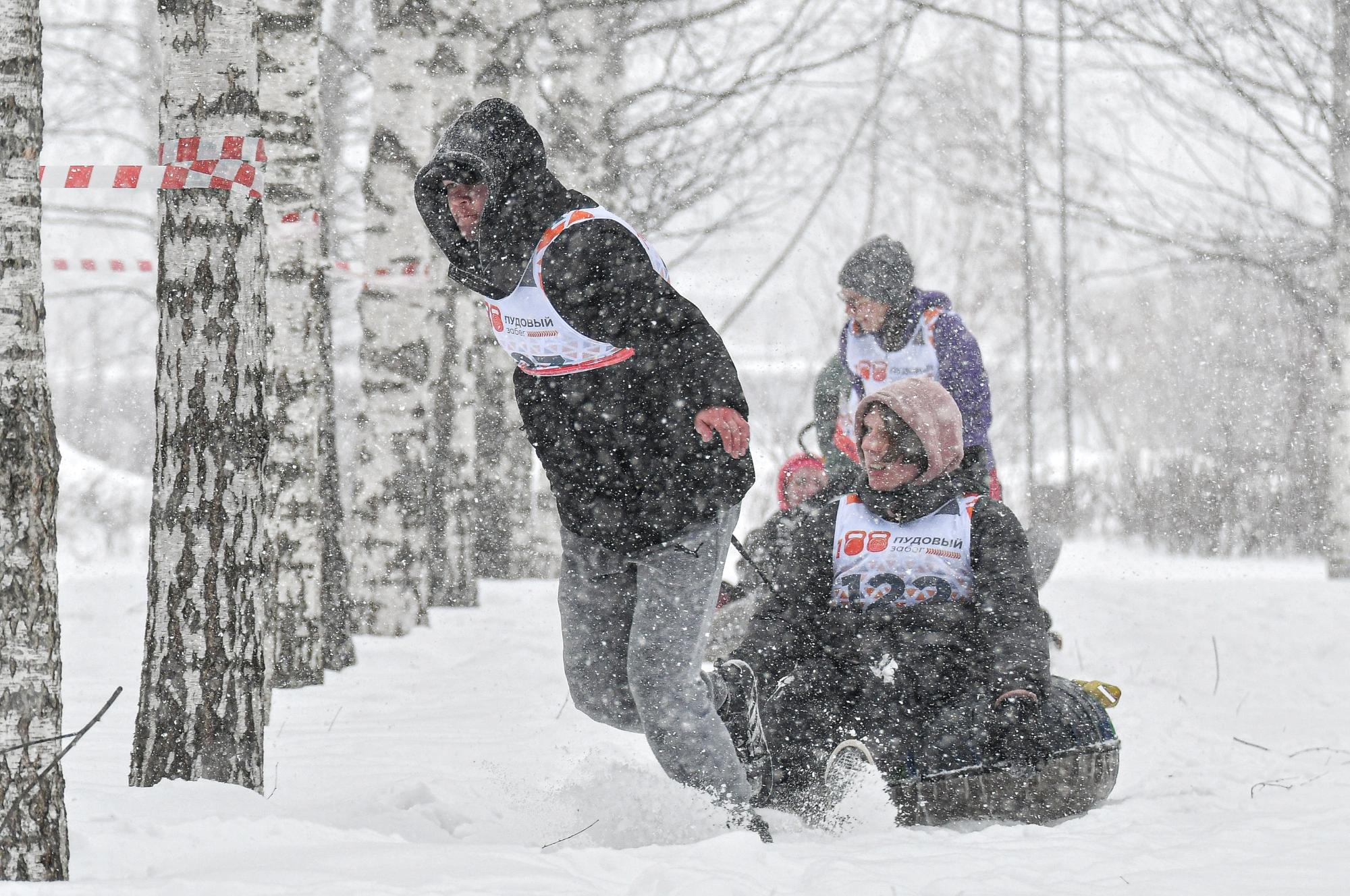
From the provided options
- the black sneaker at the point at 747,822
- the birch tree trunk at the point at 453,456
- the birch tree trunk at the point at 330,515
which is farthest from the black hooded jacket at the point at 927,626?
the birch tree trunk at the point at 453,456

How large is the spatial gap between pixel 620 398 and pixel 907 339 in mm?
2766

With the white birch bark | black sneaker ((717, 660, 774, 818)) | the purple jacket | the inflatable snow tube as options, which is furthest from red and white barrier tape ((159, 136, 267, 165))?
the white birch bark

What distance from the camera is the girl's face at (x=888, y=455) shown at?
418 centimetres

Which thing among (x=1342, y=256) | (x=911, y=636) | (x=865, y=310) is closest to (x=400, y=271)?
(x=865, y=310)

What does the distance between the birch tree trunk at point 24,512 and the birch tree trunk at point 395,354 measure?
5.02 metres

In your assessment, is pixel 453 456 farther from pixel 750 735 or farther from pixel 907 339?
pixel 750 735

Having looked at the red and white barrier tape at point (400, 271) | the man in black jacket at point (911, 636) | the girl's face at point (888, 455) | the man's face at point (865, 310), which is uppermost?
the red and white barrier tape at point (400, 271)

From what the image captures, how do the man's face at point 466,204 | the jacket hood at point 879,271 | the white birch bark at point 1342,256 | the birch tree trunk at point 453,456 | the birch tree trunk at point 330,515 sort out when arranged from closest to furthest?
the man's face at point 466,204 → the jacket hood at point 879,271 → the birch tree trunk at point 330,515 → the birch tree trunk at point 453,456 → the white birch bark at point 1342,256

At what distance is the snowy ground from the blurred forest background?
9.39 feet

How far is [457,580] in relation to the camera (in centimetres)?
885

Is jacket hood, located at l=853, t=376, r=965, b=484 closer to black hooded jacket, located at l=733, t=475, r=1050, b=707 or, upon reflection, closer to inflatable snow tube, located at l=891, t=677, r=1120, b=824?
black hooded jacket, located at l=733, t=475, r=1050, b=707

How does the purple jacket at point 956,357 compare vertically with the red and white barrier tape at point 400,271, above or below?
below

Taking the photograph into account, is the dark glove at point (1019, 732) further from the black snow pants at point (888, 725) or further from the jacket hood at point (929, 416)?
the jacket hood at point (929, 416)

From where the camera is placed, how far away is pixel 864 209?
2391 cm
